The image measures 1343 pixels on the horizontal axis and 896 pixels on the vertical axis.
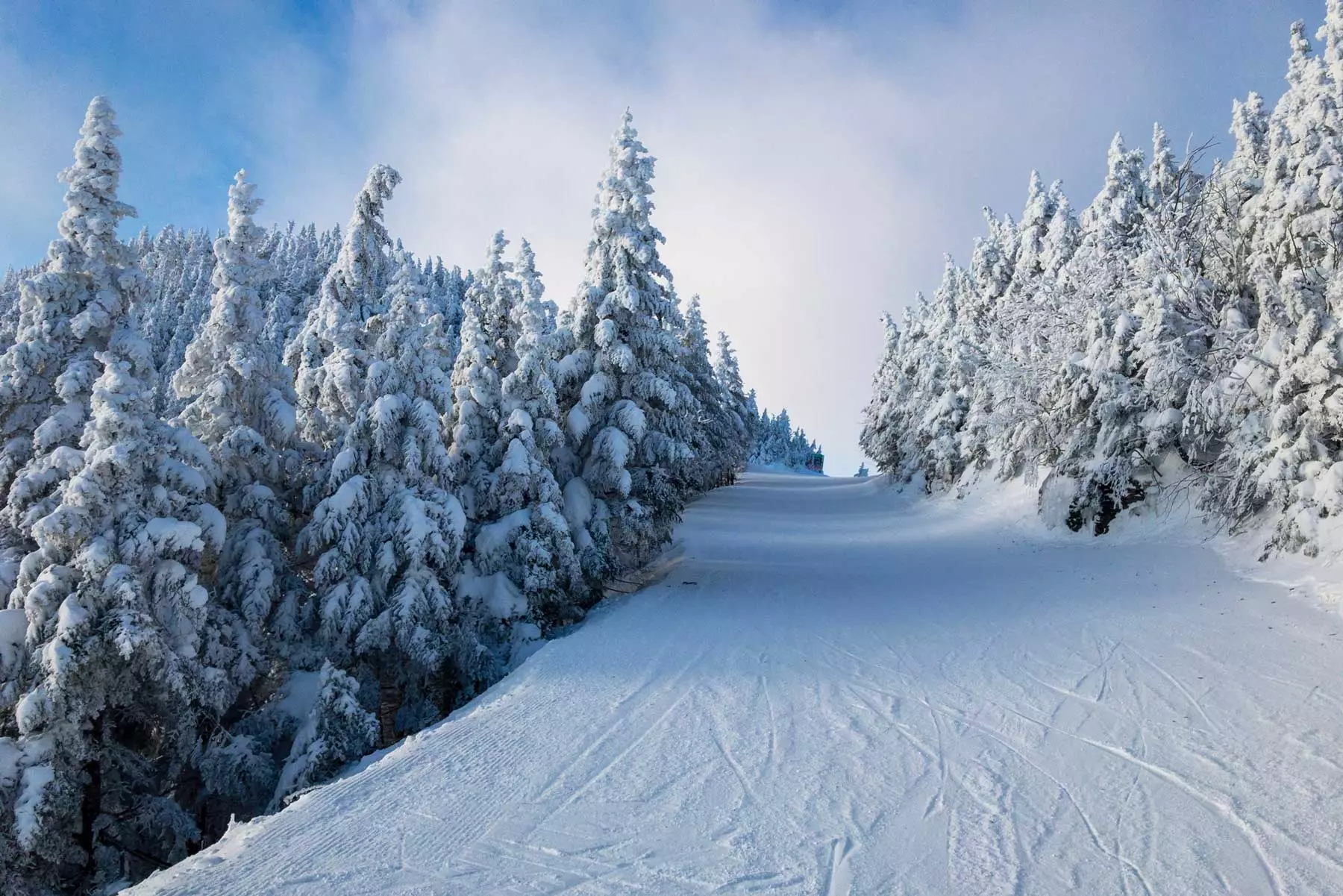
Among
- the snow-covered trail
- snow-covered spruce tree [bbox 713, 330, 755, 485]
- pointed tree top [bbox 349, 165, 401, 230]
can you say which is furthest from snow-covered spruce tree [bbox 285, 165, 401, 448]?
snow-covered spruce tree [bbox 713, 330, 755, 485]

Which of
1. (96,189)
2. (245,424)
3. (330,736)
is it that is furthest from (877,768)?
(96,189)

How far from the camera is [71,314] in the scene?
1194cm

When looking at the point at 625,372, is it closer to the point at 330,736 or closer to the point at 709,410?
the point at 330,736

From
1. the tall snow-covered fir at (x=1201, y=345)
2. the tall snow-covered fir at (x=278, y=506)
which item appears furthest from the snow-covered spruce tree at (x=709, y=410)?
the tall snow-covered fir at (x=278, y=506)

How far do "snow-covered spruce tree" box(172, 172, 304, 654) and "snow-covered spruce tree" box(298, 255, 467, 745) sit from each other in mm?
808

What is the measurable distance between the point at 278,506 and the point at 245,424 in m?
1.81

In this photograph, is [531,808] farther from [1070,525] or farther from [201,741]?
[1070,525]

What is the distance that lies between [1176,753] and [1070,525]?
→ 50.7 feet

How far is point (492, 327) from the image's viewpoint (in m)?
17.5

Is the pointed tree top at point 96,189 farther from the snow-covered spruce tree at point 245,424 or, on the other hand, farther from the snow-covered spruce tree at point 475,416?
the snow-covered spruce tree at point 475,416

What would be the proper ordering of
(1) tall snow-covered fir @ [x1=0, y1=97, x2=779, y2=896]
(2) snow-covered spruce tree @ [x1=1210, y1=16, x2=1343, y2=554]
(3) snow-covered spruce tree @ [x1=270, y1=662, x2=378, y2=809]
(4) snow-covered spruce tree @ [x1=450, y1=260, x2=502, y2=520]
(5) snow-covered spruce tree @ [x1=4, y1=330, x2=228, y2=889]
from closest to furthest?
(5) snow-covered spruce tree @ [x1=4, y1=330, x2=228, y2=889], (1) tall snow-covered fir @ [x1=0, y1=97, x2=779, y2=896], (3) snow-covered spruce tree @ [x1=270, y1=662, x2=378, y2=809], (2) snow-covered spruce tree @ [x1=1210, y1=16, x2=1343, y2=554], (4) snow-covered spruce tree @ [x1=450, y1=260, x2=502, y2=520]

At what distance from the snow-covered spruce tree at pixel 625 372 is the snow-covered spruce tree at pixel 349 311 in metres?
4.41

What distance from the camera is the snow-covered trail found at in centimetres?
494

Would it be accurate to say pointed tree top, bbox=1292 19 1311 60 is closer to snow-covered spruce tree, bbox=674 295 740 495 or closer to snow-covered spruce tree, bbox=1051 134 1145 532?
snow-covered spruce tree, bbox=1051 134 1145 532
